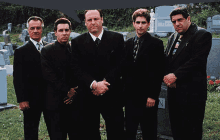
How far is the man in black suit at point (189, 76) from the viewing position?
2.55 metres

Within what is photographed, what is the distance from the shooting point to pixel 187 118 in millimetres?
2643

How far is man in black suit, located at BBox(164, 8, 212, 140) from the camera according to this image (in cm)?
255

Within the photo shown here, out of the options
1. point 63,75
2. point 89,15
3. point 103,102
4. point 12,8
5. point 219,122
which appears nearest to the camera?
point 89,15

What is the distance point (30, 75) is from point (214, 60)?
232 inches

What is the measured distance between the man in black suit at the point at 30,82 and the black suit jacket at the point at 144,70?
1.22 metres

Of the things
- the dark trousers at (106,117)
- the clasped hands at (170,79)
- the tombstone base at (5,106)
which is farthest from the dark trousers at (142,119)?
the tombstone base at (5,106)

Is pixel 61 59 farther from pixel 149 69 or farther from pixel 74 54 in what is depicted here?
pixel 149 69

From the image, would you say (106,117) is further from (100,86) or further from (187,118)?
(187,118)

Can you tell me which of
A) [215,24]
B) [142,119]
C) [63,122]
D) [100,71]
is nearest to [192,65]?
[142,119]

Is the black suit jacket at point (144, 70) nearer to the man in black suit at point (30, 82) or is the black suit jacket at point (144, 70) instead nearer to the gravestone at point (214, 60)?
the man in black suit at point (30, 82)

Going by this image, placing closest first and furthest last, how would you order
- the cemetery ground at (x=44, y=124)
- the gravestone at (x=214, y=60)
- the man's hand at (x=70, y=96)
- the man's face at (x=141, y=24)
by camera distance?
the man's face at (x=141, y=24) < the man's hand at (x=70, y=96) < the cemetery ground at (x=44, y=124) < the gravestone at (x=214, y=60)

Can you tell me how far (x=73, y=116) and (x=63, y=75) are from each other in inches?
21.9

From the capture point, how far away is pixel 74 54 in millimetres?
2699

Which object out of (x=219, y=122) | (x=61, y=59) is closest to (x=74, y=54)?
(x=61, y=59)
